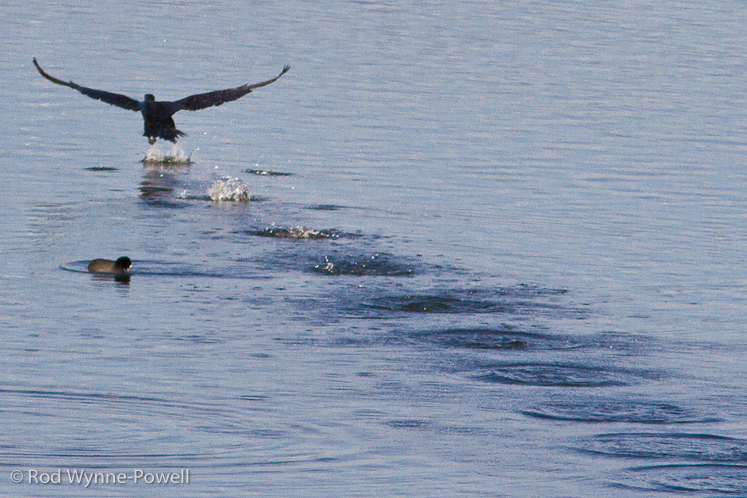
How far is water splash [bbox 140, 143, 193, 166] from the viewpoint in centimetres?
1996

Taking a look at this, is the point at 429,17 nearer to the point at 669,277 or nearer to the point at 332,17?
the point at 332,17

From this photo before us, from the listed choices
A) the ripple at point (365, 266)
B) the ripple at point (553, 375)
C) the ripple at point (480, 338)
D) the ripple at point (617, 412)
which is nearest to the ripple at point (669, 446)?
the ripple at point (617, 412)

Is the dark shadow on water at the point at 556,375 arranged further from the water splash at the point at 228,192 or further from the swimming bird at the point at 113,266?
the water splash at the point at 228,192

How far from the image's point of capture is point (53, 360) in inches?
401

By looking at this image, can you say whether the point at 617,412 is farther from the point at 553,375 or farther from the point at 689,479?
the point at 689,479

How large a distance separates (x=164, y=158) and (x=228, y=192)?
3259 millimetres

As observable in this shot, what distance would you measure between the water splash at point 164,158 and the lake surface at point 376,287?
0.36m

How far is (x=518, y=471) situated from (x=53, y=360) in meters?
3.58

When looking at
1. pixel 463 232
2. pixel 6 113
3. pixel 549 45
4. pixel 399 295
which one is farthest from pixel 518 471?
Answer: pixel 549 45

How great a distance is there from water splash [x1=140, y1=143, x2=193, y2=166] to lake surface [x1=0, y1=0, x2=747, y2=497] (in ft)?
1.18

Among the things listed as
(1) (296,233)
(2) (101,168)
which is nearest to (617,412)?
(1) (296,233)

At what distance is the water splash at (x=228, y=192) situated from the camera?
17125 millimetres

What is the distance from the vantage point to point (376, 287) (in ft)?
42.3

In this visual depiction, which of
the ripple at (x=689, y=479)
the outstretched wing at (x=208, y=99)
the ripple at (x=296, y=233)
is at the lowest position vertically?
the ripple at (x=689, y=479)
